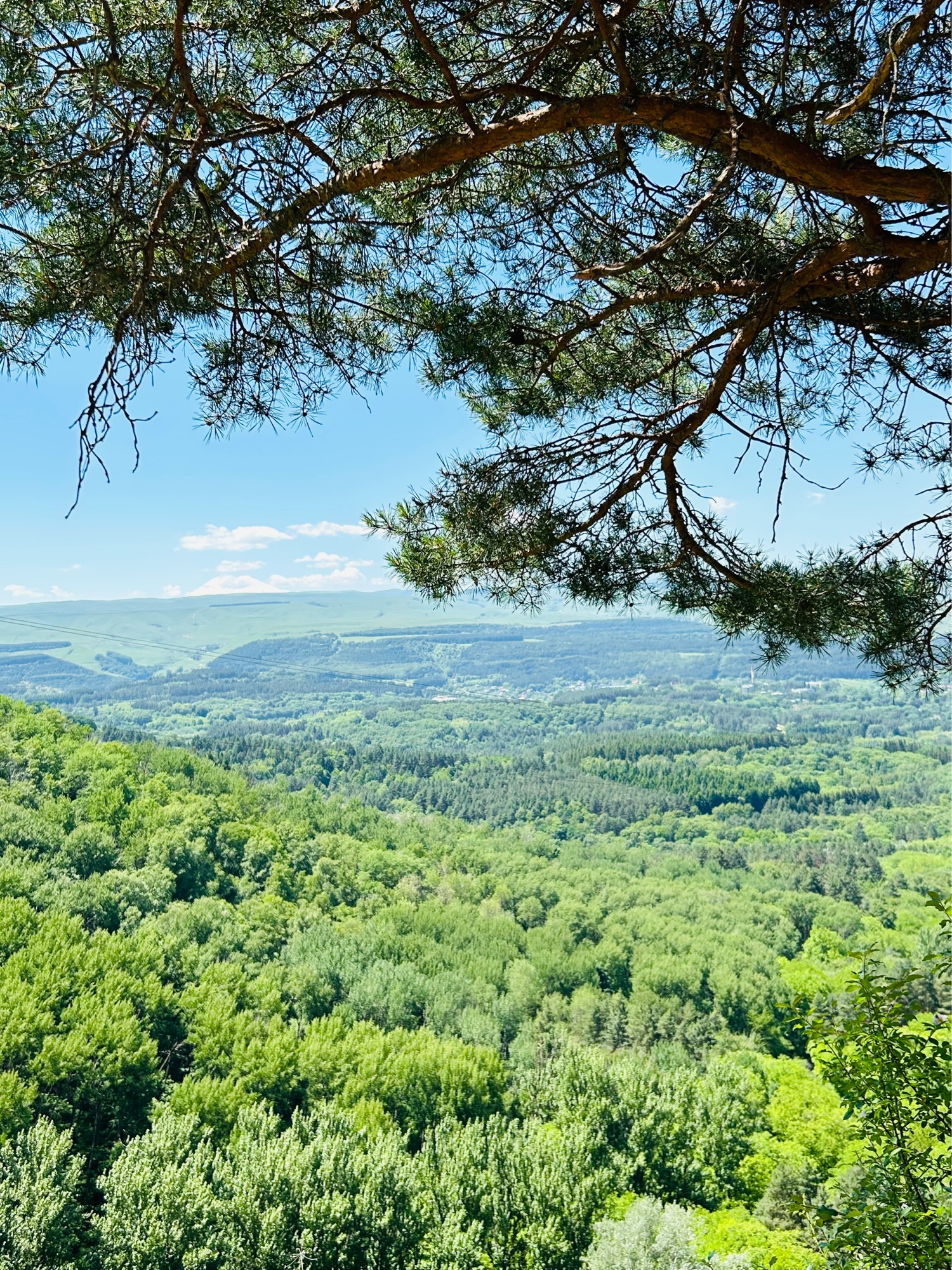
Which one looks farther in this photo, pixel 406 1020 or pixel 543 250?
pixel 406 1020

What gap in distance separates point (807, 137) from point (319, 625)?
186 metres

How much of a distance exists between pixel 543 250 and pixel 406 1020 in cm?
1956

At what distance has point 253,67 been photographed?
1855mm

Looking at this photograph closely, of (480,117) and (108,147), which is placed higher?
(480,117)

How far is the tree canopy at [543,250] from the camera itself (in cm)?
152

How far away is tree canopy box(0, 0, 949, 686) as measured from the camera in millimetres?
1520

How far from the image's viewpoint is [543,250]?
233 centimetres

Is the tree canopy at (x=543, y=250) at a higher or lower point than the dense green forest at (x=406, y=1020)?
higher

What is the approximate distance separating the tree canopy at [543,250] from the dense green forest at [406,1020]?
0.91 meters

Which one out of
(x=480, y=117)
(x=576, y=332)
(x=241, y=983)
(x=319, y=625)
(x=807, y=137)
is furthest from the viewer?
(x=319, y=625)

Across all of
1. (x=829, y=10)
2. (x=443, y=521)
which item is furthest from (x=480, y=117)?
(x=443, y=521)

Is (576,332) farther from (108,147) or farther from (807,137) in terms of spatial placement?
(108,147)

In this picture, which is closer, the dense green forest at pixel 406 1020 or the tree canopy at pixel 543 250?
the tree canopy at pixel 543 250

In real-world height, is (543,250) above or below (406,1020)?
above
